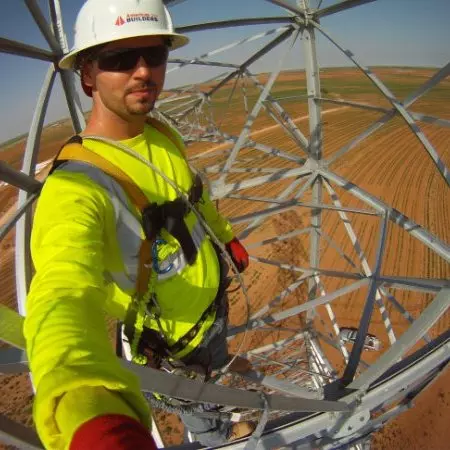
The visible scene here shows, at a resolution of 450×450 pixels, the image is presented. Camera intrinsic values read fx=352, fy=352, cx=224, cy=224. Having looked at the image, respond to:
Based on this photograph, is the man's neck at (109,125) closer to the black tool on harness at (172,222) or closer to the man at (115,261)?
the man at (115,261)

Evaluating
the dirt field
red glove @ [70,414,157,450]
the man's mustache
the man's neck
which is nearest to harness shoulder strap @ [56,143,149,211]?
the man's neck

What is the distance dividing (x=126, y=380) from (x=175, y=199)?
129 cm

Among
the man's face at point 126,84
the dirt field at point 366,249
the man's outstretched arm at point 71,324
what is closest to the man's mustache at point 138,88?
the man's face at point 126,84

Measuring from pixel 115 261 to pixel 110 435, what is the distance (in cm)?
107

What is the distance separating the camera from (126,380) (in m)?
0.99

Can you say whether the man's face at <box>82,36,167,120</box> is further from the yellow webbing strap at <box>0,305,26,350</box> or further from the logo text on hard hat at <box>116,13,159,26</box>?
the yellow webbing strap at <box>0,305,26,350</box>

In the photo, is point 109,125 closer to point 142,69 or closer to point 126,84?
point 126,84

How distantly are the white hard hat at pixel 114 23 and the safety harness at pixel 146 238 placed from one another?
0.56 metres

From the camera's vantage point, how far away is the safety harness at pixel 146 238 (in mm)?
1768

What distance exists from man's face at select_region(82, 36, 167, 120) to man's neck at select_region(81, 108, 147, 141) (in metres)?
0.04

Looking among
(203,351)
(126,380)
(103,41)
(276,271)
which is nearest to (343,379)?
(203,351)

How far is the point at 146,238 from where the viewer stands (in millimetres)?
1856

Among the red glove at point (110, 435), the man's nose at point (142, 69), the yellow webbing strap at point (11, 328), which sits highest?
the man's nose at point (142, 69)

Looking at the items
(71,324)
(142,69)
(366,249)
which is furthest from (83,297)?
(366,249)
